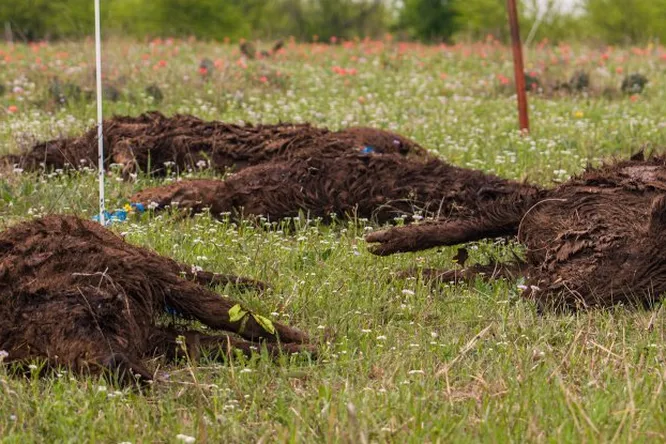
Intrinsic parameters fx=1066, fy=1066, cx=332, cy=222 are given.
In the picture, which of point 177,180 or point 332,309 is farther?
point 177,180

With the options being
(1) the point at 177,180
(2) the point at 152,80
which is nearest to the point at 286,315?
(1) the point at 177,180

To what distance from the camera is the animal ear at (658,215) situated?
4.64 metres

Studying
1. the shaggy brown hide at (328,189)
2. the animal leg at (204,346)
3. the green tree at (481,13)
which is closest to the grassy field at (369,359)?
the animal leg at (204,346)

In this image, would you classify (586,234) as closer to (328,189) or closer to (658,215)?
(658,215)

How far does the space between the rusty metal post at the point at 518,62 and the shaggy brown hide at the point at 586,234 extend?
16.3 ft

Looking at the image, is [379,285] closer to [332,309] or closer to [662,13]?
[332,309]

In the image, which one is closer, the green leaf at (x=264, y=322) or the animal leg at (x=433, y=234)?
the green leaf at (x=264, y=322)

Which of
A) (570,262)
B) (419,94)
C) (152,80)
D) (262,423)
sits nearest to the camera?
(262,423)

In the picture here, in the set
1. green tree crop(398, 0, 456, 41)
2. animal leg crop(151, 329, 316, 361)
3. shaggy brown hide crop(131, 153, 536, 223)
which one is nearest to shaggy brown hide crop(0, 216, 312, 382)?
animal leg crop(151, 329, 316, 361)

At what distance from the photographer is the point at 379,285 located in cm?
496

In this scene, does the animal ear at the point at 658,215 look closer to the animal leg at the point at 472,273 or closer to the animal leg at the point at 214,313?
the animal leg at the point at 472,273

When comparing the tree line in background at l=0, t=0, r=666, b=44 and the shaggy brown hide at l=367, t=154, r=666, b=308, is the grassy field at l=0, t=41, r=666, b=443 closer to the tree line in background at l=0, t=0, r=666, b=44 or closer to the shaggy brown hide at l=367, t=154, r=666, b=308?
the shaggy brown hide at l=367, t=154, r=666, b=308

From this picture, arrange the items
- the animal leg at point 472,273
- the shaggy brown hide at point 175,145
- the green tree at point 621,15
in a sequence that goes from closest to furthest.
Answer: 1. the animal leg at point 472,273
2. the shaggy brown hide at point 175,145
3. the green tree at point 621,15

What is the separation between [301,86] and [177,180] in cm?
717
